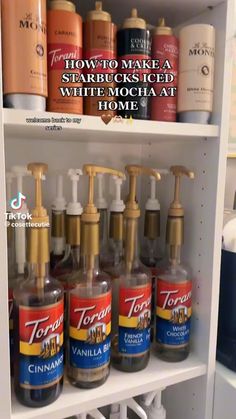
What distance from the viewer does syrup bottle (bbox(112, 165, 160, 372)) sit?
644 millimetres

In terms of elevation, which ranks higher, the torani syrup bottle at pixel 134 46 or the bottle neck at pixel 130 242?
the torani syrup bottle at pixel 134 46

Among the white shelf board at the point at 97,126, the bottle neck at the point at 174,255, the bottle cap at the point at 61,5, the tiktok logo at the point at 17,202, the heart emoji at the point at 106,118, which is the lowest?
the bottle neck at the point at 174,255

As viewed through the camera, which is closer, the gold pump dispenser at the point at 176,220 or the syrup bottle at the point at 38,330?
the syrup bottle at the point at 38,330

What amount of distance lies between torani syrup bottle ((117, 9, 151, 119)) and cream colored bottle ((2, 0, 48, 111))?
0.14m

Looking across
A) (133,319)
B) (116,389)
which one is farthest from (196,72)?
(116,389)

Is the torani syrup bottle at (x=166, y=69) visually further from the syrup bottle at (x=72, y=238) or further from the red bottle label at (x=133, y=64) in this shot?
the syrup bottle at (x=72, y=238)

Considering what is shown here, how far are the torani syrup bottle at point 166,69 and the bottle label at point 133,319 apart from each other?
0.31m

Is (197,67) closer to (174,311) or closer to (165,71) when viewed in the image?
(165,71)

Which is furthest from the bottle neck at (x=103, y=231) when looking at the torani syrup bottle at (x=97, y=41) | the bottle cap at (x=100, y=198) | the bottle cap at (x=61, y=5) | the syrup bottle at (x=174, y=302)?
the bottle cap at (x=61, y=5)

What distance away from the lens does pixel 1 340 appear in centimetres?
51

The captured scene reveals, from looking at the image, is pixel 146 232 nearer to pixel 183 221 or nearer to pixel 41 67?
pixel 183 221

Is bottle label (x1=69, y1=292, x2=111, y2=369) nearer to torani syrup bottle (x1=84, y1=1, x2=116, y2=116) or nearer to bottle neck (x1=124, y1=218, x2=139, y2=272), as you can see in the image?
bottle neck (x1=124, y1=218, x2=139, y2=272)

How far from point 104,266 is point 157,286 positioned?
117 mm

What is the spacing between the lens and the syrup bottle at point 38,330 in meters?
0.55
